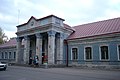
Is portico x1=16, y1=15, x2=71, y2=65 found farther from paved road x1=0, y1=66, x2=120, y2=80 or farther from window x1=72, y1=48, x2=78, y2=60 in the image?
paved road x1=0, y1=66, x2=120, y2=80

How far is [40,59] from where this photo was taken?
27.3m

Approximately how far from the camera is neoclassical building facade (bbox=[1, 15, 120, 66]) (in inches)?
870

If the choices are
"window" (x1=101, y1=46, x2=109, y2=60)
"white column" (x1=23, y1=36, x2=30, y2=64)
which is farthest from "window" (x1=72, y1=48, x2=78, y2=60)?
"white column" (x1=23, y1=36, x2=30, y2=64)

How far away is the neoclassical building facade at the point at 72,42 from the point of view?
22.1 metres

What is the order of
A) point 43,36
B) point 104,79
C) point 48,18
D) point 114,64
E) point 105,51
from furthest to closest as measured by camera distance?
point 43,36, point 48,18, point 105,51, point 114,64, point 104,79

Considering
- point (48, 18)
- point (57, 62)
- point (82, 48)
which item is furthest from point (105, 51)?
point (48, 18)

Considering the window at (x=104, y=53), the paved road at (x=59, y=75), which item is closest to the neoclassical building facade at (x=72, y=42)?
the window at (x=104, y=53)

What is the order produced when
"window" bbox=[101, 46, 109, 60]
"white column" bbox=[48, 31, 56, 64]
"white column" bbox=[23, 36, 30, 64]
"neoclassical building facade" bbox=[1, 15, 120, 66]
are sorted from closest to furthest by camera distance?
"neoclassical building facade" bbox=[1, 15, 120, 66] < "window" bbox=[101, 46, 109, 60] < "white column" bbox=[48, 31, 56, 64] < "white column" bbox=[23, 36, 30, 64]

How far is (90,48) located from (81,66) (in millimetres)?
3353

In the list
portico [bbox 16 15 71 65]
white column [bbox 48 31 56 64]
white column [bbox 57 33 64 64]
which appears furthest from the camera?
white column [bbox 57 33 64 64]

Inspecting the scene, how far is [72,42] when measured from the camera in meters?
26.8

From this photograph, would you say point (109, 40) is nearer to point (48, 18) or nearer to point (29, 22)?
point (48, 18)

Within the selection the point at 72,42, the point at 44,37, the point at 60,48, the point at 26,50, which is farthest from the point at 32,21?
the point at 72,42

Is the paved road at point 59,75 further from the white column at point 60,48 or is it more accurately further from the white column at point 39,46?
the white column at point 39,46
